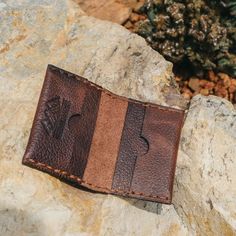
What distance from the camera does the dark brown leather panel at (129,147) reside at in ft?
8.71

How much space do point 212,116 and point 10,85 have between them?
1.15m

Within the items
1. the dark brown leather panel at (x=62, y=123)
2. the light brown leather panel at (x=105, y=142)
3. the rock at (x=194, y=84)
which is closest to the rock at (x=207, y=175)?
the light brown leather panel at (x=105, y=142)

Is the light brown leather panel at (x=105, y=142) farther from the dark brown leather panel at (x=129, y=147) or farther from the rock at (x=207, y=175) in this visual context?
the rock at (x=207, y=175)

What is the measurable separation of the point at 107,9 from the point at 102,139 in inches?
84.2

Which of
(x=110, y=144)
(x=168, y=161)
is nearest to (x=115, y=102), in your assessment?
(x=110, y=144)

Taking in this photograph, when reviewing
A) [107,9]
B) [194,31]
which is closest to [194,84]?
[194,31]

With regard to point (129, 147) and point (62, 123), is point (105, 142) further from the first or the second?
point (62, 123)

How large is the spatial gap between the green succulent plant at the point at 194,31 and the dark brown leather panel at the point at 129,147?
1552 mm

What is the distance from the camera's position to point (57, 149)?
99.2 inches

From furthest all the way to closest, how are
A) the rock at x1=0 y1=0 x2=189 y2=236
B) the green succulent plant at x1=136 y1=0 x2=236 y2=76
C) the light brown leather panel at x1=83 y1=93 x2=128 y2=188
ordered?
the green succulent plant at x1=136 y1=0 x2=236 y2=76
the light brown leather panel at x1=83 y1=93 x2=128 y2=188
the rock at x1=0 y1=0 x2=189 y2=236

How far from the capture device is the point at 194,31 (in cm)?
415

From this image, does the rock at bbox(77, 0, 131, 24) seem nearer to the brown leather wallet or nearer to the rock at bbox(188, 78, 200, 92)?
the rock at bbox(188, 78, 200, 92)

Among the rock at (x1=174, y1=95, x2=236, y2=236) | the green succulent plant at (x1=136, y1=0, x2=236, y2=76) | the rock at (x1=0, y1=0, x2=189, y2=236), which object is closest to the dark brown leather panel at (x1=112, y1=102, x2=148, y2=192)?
the rock at (x1=0, y1=0, x2=189, y2=236)

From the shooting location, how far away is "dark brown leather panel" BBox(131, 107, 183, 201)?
8.66ft
